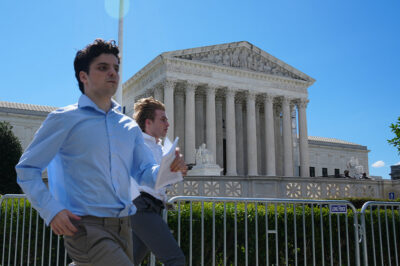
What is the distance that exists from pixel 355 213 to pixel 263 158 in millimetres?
41751

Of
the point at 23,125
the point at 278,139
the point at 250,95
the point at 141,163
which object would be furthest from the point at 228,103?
the point at 141,163

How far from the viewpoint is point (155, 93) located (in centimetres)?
4162

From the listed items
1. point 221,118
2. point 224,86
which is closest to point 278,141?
point 221,118

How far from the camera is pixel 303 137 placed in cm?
4606

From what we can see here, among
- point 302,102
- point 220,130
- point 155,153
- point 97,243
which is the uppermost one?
point 302,102

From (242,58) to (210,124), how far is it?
8.78 m

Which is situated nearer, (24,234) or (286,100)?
(24,234)

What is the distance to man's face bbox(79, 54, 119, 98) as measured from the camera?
9.68ft

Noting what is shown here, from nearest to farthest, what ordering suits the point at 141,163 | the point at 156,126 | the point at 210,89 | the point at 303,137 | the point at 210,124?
the point at 141,163, the point at 156,126, the point at 210,124, the point at 210,89, the point at 303,137

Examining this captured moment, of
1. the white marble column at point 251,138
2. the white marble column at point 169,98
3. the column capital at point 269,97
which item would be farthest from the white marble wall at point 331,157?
the white marble column at point 169,98

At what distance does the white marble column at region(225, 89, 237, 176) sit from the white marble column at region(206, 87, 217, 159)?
1557 mm

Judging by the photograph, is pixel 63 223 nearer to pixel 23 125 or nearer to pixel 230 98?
pixel 230 98

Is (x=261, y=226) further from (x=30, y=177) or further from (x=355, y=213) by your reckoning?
(x=30, y=177)

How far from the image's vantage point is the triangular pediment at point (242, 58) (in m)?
41.3
